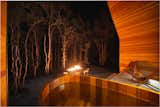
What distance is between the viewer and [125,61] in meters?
4.97

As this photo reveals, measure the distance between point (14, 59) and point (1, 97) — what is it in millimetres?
1808

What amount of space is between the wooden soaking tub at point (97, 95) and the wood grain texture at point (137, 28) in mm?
1300

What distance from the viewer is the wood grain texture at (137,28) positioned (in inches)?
134

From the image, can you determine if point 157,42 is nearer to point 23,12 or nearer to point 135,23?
point 135,23

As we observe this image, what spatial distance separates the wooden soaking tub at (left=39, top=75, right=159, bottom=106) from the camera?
2666 millimetres

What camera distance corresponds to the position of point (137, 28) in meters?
4.08

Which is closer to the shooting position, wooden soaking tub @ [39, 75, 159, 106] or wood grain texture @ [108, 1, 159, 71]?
wooden soaking tub @ [39, 75, 159, 106]

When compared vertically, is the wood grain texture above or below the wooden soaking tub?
above

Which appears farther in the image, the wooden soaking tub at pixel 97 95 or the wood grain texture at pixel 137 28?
the wood grain texture at pixel 137 28

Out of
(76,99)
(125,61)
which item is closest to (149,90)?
(76,99)

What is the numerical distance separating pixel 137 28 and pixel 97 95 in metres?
2.26

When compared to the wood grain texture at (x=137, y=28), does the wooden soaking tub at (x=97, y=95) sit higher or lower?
lower

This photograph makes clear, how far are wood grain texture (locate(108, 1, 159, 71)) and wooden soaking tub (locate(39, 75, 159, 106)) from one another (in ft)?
4.27

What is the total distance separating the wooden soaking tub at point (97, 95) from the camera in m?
2.67
